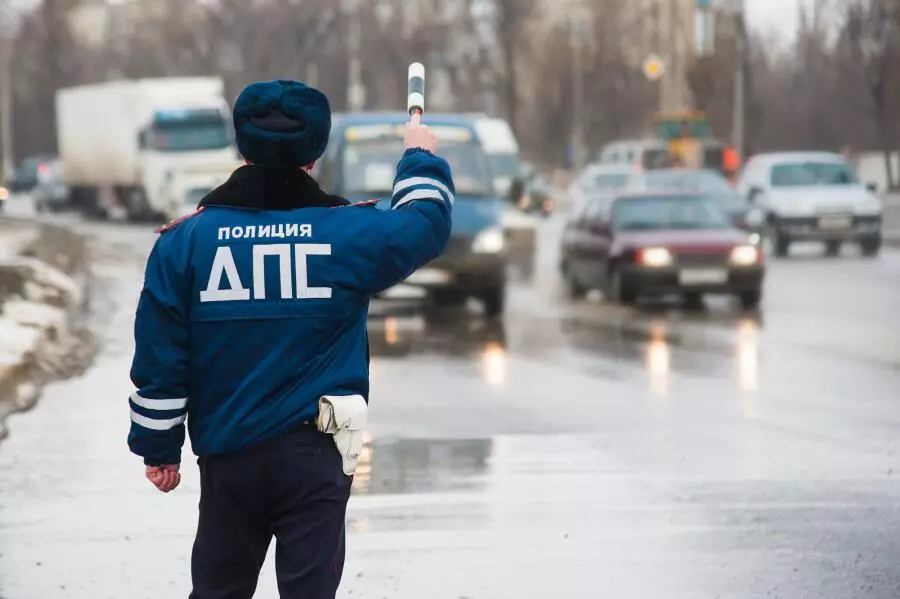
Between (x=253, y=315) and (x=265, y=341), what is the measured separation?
2.6 inches

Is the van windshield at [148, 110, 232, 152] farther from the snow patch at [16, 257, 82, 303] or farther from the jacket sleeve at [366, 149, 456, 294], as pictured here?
the jacket sleeve at [366, 149, 456, 294]

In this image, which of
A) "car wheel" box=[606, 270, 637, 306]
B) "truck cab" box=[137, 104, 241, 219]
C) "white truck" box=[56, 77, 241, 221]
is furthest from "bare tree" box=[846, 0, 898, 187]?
"car wheel" box=[606, 270, 637, 306]

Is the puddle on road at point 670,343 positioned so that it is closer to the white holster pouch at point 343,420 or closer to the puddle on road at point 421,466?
the puddle on road at point 421,466

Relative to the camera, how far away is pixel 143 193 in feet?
166

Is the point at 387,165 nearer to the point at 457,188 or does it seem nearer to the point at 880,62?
the point at 457,188

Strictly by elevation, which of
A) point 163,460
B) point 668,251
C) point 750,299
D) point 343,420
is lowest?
point 750,299

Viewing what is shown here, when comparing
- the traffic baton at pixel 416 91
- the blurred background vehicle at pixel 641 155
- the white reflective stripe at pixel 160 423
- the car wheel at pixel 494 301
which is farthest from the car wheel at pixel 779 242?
the white reflective stripe at pixel 160 423

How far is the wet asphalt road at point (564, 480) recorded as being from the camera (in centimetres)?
747

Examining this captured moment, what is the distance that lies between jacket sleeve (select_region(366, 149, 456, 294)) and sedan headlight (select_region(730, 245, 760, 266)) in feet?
55.7

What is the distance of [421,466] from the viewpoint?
10.2 m

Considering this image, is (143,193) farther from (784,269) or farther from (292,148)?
(292,148)

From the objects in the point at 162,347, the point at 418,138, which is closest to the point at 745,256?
the point at 418,138

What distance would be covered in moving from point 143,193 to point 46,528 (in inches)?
1678

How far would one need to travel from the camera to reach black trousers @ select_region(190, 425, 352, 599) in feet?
15.1
